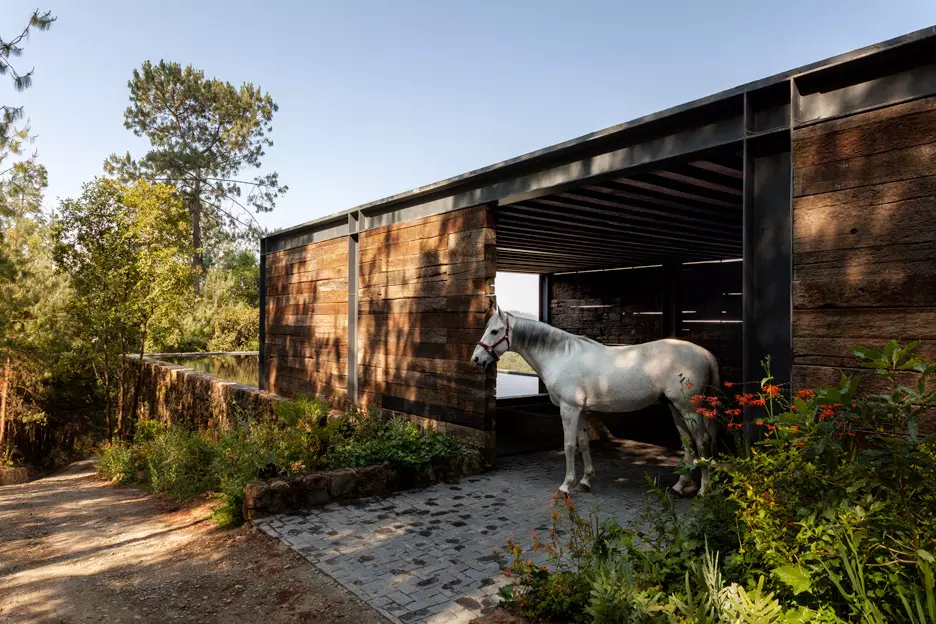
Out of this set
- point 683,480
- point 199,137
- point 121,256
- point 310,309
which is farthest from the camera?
point 199,137

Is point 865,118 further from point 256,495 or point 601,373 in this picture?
point 256,495

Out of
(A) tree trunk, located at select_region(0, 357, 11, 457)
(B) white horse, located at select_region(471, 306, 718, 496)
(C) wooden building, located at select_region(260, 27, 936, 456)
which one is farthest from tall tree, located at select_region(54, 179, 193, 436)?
(B) white horse, located at select_region(471, 306, 718, 496)

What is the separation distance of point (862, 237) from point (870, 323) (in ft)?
1.79

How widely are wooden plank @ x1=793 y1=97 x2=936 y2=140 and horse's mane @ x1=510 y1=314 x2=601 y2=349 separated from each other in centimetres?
294

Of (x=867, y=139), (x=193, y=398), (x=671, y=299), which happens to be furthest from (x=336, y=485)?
(x=193, y=398)

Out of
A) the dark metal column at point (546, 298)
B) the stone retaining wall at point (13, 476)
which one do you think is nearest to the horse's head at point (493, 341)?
the dark metal column at point (546, 298)

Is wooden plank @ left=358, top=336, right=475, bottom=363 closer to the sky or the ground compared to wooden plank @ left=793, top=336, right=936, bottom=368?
closer to the ground

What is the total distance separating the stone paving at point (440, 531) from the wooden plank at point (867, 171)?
2602mm

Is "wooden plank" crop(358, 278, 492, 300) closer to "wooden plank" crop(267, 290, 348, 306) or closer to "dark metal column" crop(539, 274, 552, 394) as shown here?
"wooden plank" crop(267, 290, 348, 306)

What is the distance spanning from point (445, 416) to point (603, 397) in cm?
212

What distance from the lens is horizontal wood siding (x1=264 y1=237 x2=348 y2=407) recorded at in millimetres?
8812

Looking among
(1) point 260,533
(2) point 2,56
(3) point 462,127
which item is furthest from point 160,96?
(1) point 260,533

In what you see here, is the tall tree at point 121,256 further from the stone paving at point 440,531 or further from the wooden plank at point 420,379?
the stone paving at point 440,531

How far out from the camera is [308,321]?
962 centimetres
